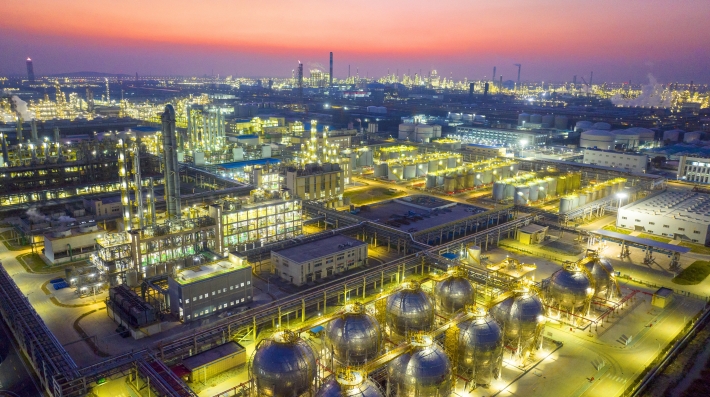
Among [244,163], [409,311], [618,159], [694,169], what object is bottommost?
[409,311]

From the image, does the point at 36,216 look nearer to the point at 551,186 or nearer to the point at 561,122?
the point at 551,186

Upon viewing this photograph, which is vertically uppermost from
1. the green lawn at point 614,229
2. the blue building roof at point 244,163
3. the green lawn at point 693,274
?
the blue building roof at point 244,163

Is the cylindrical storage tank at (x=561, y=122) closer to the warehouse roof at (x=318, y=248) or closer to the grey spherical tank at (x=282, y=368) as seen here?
the warehouse roof at (x=318, y=248)

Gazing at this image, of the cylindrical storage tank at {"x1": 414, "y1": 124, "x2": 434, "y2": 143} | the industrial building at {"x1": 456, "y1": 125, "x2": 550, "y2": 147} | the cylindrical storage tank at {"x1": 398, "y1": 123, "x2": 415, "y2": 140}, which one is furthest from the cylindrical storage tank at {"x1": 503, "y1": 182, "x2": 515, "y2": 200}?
the cylindrical storage tank at {"x1": 398, "y1": 123, "x2": 415, "y2": 140}

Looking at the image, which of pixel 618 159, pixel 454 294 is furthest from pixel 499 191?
pixel 454 294

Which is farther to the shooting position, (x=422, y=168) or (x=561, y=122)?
(x=561, y=122)

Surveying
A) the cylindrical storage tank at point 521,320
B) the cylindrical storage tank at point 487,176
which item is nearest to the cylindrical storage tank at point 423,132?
the cylindrical storage tank at point 487,176

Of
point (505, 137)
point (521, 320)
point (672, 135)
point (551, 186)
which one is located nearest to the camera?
point (521, 320)
